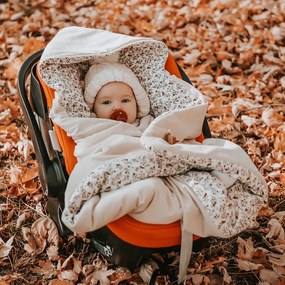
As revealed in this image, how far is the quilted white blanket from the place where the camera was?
2.25 metres

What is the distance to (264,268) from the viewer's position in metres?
2.63

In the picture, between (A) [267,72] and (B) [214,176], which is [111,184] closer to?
(B) [214,176]

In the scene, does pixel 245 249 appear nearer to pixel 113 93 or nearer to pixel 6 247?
pixel 113 93

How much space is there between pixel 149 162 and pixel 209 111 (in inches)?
58.3

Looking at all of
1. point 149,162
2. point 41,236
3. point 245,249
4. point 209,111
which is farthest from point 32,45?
point 245,249

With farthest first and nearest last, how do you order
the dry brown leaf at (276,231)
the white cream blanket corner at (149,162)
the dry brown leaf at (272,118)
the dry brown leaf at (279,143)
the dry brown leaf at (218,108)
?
the dry brown leaf at (218,108)
the dry brown leaf at (272,118)
the dry brown leaf at (279,143)
the dry brown leaf at (276,231)
the white cream blanket corner at (149,162)

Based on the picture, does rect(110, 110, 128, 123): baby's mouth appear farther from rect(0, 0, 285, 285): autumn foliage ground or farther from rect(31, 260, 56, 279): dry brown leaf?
rect(31, 260, 56, 279): dry brown leaf

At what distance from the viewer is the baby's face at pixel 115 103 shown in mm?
2715

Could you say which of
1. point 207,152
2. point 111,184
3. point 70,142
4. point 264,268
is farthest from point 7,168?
point 264,268

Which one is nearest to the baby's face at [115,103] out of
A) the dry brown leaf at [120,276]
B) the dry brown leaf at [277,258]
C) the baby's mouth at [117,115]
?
the baby's mouth at [117,115]

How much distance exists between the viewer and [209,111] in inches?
148

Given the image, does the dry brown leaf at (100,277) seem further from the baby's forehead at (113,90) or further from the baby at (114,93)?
the baby's forehead at (113,90)

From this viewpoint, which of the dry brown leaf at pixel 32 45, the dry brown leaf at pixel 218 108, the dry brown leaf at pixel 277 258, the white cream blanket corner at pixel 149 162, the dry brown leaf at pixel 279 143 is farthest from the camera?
the dry brown leaf at pixel 32 45

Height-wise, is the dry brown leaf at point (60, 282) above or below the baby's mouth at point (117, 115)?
below
